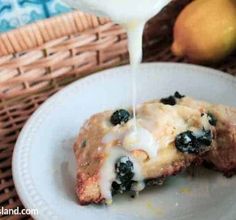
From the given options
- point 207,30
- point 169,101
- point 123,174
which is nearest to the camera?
point 123,174

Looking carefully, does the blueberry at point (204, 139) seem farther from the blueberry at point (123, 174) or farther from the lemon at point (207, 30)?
the lemon at point (207, 30)

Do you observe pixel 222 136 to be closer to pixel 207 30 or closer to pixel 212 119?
pixel 212 119

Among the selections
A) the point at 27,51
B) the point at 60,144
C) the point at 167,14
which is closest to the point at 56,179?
the point at 60,144

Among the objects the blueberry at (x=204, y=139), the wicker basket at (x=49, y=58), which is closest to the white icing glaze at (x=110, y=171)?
the blueberry at (x=204, y=139)

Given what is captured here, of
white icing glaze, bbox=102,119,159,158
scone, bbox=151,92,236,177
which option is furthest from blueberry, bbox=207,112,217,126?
white icing glaze, bbox=102,119,159,158

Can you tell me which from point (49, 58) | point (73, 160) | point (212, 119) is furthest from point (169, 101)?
point (49, 58)

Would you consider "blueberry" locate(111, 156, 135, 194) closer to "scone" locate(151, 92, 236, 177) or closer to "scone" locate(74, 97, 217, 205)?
"scone" locate(74, 97, 217, 205)
